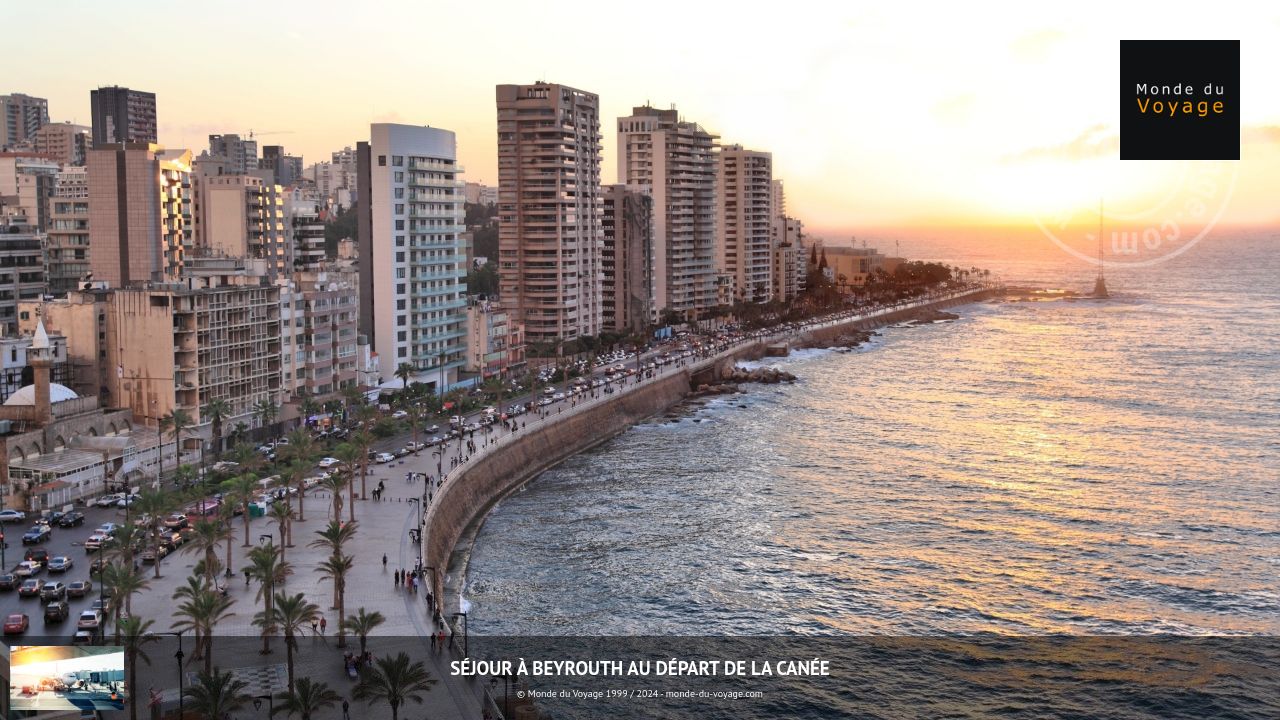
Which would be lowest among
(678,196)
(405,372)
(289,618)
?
(289,618)

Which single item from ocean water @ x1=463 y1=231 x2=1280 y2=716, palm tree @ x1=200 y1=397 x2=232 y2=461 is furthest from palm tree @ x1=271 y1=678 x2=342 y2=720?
palm tree @ x1=200 y1=397 x2=232 y2=461

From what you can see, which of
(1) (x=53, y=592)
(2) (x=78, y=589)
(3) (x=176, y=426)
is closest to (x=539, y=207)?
(3) (x=176, y=426)

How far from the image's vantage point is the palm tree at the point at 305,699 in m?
26.2

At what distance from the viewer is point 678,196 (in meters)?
124

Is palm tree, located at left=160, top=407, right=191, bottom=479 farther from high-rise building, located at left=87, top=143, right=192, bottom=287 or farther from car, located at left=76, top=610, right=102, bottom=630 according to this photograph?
high-rise building, located at left=87, top=143, right=192, bottom=287

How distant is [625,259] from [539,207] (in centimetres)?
1577

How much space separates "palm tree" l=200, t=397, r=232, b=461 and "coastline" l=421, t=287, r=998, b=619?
1107 cm

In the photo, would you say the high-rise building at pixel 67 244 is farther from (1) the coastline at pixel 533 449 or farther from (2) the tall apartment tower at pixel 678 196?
(2) the tall apartment tower at pixel 678 196

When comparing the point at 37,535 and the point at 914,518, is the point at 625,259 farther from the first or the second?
the point at 37,535

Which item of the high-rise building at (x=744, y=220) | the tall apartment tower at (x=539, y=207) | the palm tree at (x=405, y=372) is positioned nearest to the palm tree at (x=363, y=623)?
the palm tree at (x=405, y=372)

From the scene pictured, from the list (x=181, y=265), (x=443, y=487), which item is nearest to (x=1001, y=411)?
(x=443, y=487)

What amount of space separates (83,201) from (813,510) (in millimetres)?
59305

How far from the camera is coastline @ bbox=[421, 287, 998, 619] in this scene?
44875mm

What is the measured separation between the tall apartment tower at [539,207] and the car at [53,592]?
60954 mm
